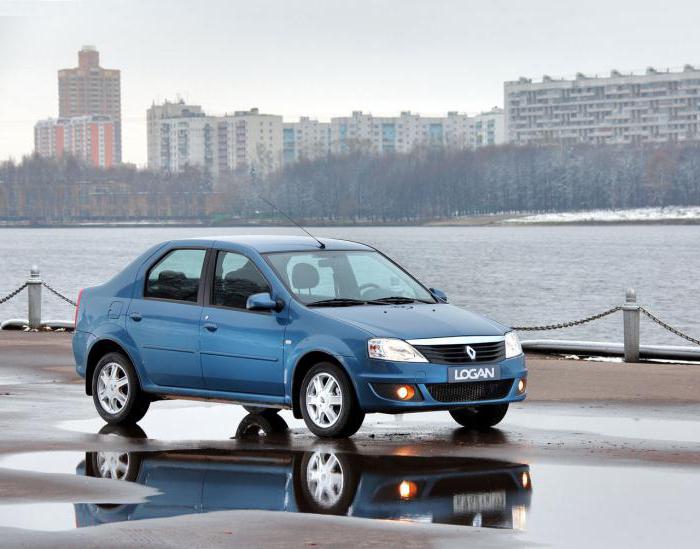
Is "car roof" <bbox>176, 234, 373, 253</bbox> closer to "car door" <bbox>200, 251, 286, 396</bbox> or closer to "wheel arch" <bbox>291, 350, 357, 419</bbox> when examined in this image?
"car door" <bbox>200, 251, 286, 396</bbox>

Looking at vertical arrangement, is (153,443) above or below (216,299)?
below

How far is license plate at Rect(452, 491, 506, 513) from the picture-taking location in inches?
335

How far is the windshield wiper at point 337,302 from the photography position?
1202 centimetres

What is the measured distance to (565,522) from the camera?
26.6 ft

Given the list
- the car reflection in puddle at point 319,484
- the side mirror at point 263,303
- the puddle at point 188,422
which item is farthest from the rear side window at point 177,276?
the car reflection in puddle at point 319,484

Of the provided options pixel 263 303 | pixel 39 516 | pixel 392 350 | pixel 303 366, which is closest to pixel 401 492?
pixel 39 516

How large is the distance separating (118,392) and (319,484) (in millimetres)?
3999

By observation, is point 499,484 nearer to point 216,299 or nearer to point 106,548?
point 106,548

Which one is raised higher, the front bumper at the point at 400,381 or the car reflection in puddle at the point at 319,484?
the front bumper at the point at 400,381

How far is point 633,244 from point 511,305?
95862 mm

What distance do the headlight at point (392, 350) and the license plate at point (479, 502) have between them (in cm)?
248

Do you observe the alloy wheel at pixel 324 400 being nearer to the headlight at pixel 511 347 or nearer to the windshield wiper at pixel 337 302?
the windshield wiper at pixel 337 302

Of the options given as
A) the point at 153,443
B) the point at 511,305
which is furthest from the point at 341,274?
the point at 511,305

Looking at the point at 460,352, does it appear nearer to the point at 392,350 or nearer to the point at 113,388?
the point at 392,350
